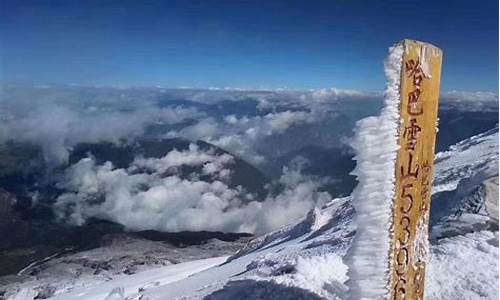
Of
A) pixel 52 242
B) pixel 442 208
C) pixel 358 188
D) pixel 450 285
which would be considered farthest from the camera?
pixel 52 242

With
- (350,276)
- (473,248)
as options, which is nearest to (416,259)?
(350,276)

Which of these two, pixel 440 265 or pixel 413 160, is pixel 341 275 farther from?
pixel 413 160

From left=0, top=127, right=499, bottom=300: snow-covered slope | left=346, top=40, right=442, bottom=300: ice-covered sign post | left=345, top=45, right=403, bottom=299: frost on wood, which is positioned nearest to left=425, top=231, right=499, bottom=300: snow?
left=0, top=127, right=499, bottom=300: snow-covered slope

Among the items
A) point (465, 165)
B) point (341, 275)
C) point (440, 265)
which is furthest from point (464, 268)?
point (465, 165)

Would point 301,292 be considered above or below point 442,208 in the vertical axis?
below

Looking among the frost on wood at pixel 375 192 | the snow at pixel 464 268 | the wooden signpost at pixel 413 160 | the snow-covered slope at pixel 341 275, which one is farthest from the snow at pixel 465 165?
the frost on wood at pixel 375 192

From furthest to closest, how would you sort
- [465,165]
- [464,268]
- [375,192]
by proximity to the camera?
1. [465,165]
2. [464,268]
3. [375,192]

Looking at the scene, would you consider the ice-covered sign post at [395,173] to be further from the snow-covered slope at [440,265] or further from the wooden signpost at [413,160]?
the snow-covered slope at [440,265]

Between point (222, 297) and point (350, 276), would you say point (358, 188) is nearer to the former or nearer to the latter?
point (350, 276)
